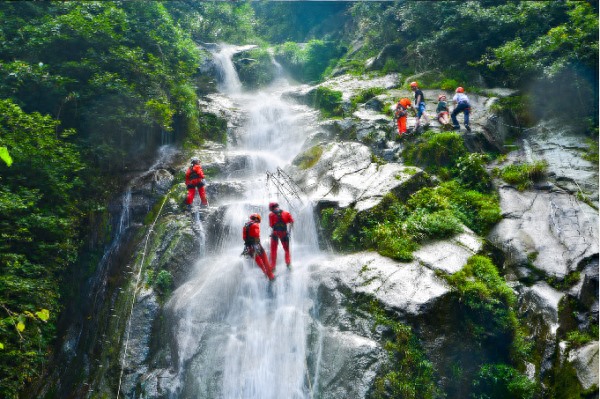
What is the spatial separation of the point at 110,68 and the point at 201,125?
4340mm

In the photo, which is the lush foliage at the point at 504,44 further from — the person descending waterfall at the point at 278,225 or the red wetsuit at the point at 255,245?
the red wetsuit at the point at 255,245

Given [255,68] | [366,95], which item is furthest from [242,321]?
[255,68]

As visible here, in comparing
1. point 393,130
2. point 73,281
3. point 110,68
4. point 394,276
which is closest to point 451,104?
point 393,130

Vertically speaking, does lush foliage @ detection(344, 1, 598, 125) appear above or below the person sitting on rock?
above

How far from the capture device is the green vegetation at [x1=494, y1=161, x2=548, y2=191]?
36.2ft

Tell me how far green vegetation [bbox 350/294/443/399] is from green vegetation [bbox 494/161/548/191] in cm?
643

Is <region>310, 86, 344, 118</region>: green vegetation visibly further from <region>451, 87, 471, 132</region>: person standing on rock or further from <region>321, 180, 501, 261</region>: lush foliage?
<region>321, 180, 501, 261</region>: lush foliage

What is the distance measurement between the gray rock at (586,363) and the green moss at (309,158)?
9.01 metres

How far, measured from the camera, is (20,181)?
9.48 meters

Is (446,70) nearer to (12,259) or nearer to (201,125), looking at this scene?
(201,125)

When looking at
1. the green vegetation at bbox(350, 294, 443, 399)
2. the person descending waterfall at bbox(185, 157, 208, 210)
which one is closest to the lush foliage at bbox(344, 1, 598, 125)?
the green vegetation at bbox(350, 294, 443, 399)

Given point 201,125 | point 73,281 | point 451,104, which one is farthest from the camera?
point 201,125

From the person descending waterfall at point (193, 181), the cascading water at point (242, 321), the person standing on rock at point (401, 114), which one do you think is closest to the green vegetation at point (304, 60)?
the person standing on rock at point (401, 114)

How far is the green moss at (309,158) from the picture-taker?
45.0 feet
